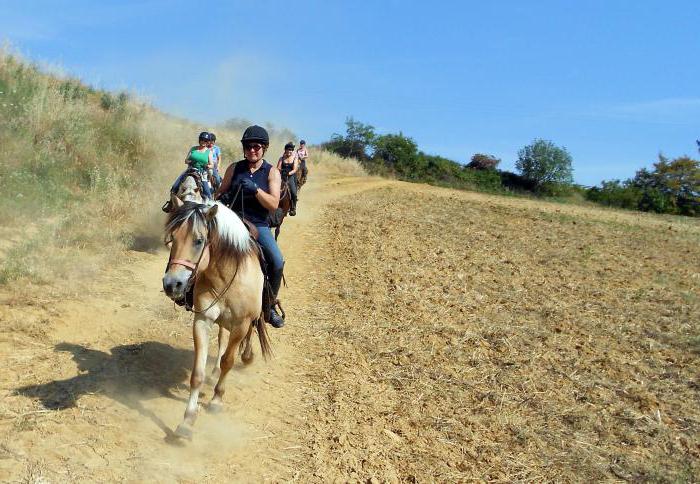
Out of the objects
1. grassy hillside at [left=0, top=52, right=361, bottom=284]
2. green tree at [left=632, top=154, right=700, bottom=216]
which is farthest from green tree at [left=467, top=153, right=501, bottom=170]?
grassy hillside at [left=0, top=52, right=361, bottom=284]

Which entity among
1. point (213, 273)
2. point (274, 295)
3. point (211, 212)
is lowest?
point (274, 295)

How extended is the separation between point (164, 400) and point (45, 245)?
14.1ft

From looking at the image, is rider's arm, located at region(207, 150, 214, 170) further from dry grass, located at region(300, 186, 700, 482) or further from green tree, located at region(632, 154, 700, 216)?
green tree, located at region(632, 154, 700, 216)

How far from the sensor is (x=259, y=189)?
5355 mm

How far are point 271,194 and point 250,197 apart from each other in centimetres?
23

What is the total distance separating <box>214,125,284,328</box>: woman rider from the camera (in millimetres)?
5496

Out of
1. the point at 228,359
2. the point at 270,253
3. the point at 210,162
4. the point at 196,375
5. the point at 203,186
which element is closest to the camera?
the point at 196,375

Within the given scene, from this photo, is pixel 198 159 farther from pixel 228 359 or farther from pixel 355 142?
pixel 355 142

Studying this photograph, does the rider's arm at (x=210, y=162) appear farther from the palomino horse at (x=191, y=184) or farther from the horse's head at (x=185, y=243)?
the horse's head at (x=185, y=243)

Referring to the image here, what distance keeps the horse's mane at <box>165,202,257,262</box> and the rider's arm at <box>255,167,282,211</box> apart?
358 millimetres

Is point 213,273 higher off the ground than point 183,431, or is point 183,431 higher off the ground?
point 213,273

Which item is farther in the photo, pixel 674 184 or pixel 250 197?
pixel 674 184

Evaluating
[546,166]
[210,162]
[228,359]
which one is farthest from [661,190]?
[228,359]

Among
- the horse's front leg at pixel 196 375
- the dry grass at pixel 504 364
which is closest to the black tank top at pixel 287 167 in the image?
the dry grass at pixel 504 364
